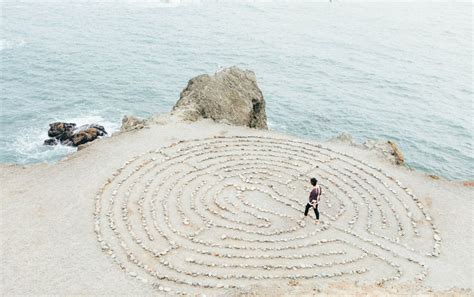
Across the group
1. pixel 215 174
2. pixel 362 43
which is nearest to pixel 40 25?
pixel 362 43

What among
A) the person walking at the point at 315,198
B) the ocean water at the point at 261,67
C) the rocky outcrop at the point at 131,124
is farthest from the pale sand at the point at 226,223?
the ocean water at the point at 261,67

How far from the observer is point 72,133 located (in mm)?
40438

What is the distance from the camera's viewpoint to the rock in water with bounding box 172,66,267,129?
3425 centimetres

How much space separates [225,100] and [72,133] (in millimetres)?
14666

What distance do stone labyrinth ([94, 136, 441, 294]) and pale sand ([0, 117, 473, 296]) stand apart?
0.21 feet

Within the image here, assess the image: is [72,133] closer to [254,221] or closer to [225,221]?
[225,221]

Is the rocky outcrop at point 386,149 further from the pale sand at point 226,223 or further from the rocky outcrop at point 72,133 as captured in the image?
the rocky outcrop at point 72,133

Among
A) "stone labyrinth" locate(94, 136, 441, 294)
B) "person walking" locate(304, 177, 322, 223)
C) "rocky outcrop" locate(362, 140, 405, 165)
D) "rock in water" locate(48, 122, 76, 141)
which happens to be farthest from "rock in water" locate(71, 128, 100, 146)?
"person walking" locate(304, 177, 322, 223)

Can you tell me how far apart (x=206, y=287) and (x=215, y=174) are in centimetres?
932

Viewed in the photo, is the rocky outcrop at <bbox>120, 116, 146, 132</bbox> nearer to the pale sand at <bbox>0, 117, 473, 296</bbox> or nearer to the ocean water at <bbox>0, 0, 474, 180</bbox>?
the pale sand at <bbox>0, 117, 473, 296</bbox>

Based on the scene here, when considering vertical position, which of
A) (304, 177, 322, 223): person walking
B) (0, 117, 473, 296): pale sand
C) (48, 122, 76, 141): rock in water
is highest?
(304, 177, 322, 223): person walking

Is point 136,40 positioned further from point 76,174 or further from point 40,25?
point 76,174

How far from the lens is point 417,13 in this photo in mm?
95688

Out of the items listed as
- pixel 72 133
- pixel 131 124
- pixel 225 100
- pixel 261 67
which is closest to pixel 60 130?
pixel 72 133
